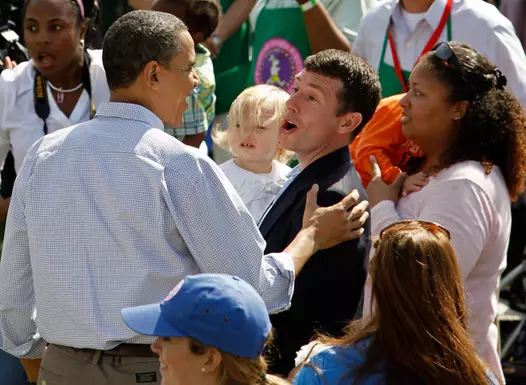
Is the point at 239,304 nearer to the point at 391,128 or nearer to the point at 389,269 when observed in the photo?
the point at 389,269

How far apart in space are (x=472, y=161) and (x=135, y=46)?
147 cm

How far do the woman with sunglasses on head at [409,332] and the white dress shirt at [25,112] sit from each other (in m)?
2.45

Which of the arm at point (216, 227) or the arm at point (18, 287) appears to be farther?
the arm at point (18, 287)

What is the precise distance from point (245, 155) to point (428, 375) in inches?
83.6

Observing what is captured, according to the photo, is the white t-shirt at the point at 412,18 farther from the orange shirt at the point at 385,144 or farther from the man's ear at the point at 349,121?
the man's ear at the point at 349,121

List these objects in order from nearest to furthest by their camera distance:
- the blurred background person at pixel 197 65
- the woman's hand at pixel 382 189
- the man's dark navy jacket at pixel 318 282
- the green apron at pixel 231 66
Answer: the man's dark navy jacket at pixel 318 282 → the woman's hand at pixel 382 189 → the blurred background person at pixel 197 65 → the green apron at pixel 231 66

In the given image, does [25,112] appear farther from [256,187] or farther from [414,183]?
[414,183]

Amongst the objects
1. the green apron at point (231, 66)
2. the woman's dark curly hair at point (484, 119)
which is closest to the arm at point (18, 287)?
the woman's dark curly hair at point (484, 119)

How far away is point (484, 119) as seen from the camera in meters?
3.90

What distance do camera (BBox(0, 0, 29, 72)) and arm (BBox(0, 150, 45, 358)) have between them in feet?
7.62

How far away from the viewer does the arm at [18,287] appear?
3.22 m

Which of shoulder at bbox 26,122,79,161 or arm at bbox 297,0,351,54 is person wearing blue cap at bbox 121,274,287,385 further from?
arm at bbox 297,0,351,54

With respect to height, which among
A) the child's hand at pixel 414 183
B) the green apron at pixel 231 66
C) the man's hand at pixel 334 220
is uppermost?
the man's hand at pixel 334 220

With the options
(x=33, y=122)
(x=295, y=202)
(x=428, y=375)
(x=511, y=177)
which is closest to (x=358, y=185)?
(x=295, y=202)
